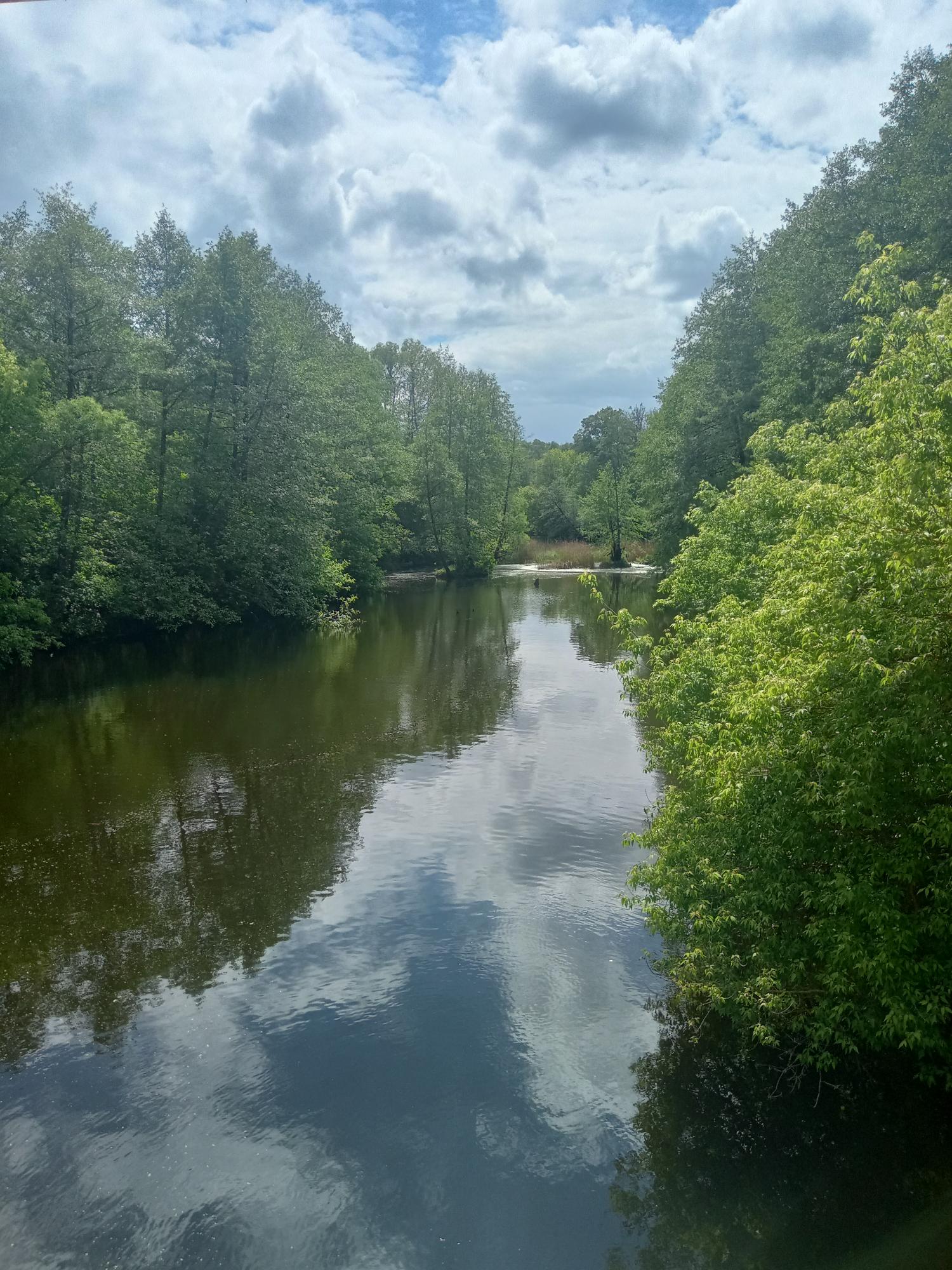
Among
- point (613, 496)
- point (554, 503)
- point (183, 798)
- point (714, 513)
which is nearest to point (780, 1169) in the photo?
point (183, 798)

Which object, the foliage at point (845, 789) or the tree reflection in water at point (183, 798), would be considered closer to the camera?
the foliage at point (845, 789)

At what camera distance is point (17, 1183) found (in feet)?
23.5

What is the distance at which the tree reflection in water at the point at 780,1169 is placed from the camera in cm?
650

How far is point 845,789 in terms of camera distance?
688cm

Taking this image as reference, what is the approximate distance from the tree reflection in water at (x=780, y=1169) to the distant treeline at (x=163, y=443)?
2256cm

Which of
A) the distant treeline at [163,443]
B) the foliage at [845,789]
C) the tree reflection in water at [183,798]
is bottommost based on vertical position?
the tree reflection in water at [183,798]

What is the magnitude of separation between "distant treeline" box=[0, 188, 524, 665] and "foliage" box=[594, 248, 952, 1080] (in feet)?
72.6

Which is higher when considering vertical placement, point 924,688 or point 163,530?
point 163,530

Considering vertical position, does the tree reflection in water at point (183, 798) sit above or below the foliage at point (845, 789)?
below

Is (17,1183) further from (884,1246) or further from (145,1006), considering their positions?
(884,1246)

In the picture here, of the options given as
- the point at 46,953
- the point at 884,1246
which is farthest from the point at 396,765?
the point at 884,1246

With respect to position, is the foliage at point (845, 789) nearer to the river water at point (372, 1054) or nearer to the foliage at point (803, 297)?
the river water at point (372, 1054)

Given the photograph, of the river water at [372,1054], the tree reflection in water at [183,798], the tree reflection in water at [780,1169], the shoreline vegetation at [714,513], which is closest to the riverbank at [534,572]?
the shoreline vegetation at [714,513]

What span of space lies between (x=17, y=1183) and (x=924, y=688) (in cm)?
861
